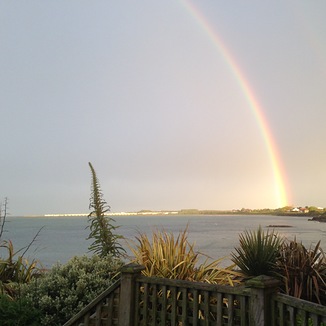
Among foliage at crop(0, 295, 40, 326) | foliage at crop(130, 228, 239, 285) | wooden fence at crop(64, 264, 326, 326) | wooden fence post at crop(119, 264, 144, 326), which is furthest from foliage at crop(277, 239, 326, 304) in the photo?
foliage at crop(0, 295, 40, 326)

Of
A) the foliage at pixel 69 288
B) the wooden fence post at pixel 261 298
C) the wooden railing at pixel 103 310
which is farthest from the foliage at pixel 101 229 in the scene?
the wooden fence post at pixel 261 298

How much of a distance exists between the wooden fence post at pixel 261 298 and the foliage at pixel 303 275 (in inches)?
122

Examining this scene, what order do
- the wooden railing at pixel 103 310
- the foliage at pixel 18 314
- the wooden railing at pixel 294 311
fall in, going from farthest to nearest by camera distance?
1. the foliage at pixel 18 314
2. the wooden railing at pixel 103 310
3. the wooden railing at pixel 294 311

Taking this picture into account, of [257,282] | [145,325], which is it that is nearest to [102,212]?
[145,325]

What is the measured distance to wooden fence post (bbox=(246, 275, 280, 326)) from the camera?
3.88 meters

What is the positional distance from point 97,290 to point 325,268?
4.20 m

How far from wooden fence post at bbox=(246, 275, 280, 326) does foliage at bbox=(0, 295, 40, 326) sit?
11.4 feet

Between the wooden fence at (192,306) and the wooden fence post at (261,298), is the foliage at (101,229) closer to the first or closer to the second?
the wooden fence at (192,306)

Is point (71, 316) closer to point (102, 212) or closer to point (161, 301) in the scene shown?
point (161, 301)

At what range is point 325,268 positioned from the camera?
294 inches

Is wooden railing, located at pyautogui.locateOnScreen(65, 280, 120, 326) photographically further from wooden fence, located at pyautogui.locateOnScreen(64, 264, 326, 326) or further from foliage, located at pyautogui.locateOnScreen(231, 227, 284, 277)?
foliage, located at pyautogui.locateOnScreen(231, 227, 284, 277)

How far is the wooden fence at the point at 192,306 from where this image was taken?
377cm

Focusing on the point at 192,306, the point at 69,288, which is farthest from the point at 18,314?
the point at 192,306

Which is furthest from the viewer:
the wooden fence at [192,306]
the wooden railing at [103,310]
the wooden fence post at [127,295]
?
the wooden railing at [103,310]
